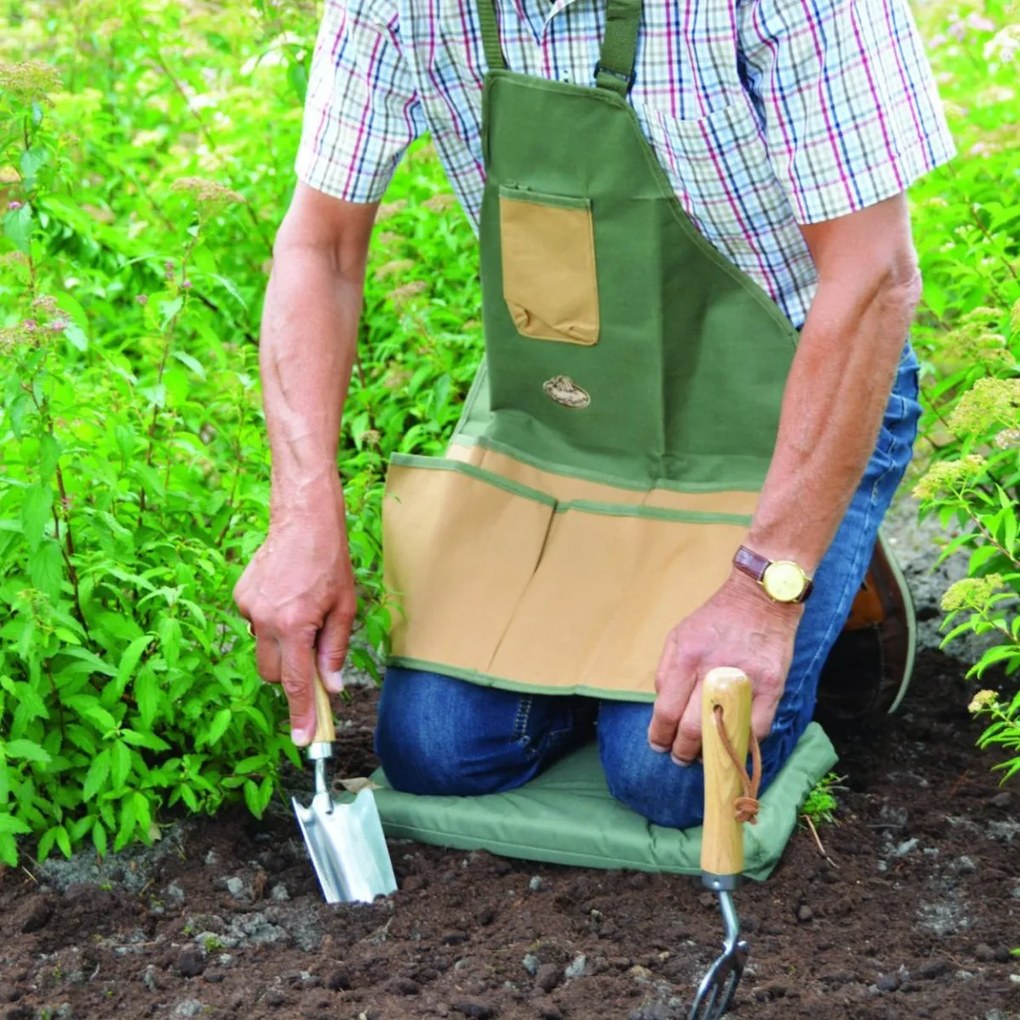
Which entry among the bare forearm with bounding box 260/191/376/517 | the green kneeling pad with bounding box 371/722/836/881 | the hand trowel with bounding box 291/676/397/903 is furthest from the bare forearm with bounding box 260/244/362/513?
the green kneeling pad with bounding box 371/722/836/881

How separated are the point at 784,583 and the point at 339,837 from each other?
76 cm

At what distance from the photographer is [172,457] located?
2541 mm

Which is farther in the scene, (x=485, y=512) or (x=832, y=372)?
(x=485, y=512)

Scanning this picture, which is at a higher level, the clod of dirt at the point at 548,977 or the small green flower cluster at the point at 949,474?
the small green flower cluster at the point at 949,474

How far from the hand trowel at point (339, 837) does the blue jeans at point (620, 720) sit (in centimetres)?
25

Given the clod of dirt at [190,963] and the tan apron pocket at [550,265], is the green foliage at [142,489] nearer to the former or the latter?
the clod of dirt at [190,963]

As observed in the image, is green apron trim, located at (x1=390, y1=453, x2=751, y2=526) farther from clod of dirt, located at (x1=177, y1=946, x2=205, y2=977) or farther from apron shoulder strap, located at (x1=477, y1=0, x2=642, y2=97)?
clod of dirt, located at (x1=177, y1=946, x2=205, y2=977)

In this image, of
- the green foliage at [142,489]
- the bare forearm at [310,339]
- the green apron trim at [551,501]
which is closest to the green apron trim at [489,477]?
the green apron trim at [551,501]

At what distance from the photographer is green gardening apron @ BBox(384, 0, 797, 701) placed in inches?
89.7

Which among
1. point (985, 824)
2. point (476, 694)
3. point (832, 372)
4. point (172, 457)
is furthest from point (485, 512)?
point (985, 824)

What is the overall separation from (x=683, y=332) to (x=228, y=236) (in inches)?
67.2

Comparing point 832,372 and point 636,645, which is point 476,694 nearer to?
point 636,645

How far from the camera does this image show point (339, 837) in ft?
7.23

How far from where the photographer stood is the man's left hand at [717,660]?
1.97 metres
